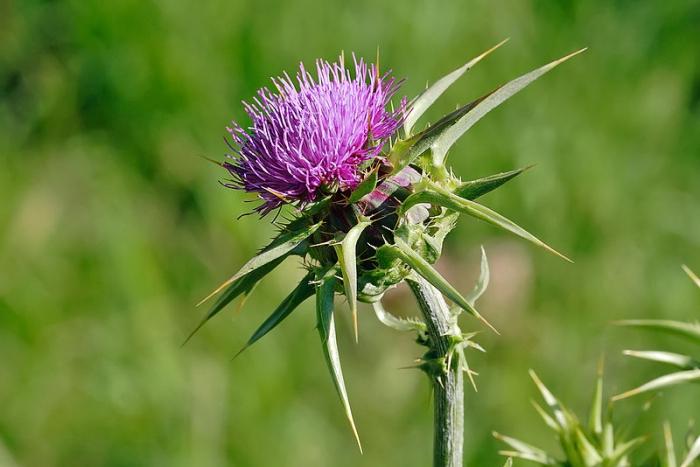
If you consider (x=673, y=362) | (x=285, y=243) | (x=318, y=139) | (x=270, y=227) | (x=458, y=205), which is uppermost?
(x=270, y=227)

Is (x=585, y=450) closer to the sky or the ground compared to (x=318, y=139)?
closer to the ground

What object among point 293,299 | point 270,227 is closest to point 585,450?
point 293,299

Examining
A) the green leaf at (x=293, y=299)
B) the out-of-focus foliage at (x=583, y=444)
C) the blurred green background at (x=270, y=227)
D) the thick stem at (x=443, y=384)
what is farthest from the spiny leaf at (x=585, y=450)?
the blurred green background at (x=270, y=227)

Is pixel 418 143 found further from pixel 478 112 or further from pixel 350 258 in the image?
pixel 350 258

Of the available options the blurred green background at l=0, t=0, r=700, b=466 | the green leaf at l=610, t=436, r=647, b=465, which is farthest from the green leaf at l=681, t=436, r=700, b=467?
the blurred green background at l=0, t=0, r=700, b=466

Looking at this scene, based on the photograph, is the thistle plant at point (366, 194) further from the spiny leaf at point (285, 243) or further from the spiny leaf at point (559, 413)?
the spiny leaf at point (559, 413)

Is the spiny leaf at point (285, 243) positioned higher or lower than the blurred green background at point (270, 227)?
lower

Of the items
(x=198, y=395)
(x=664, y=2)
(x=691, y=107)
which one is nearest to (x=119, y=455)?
(x=198, y=395)
